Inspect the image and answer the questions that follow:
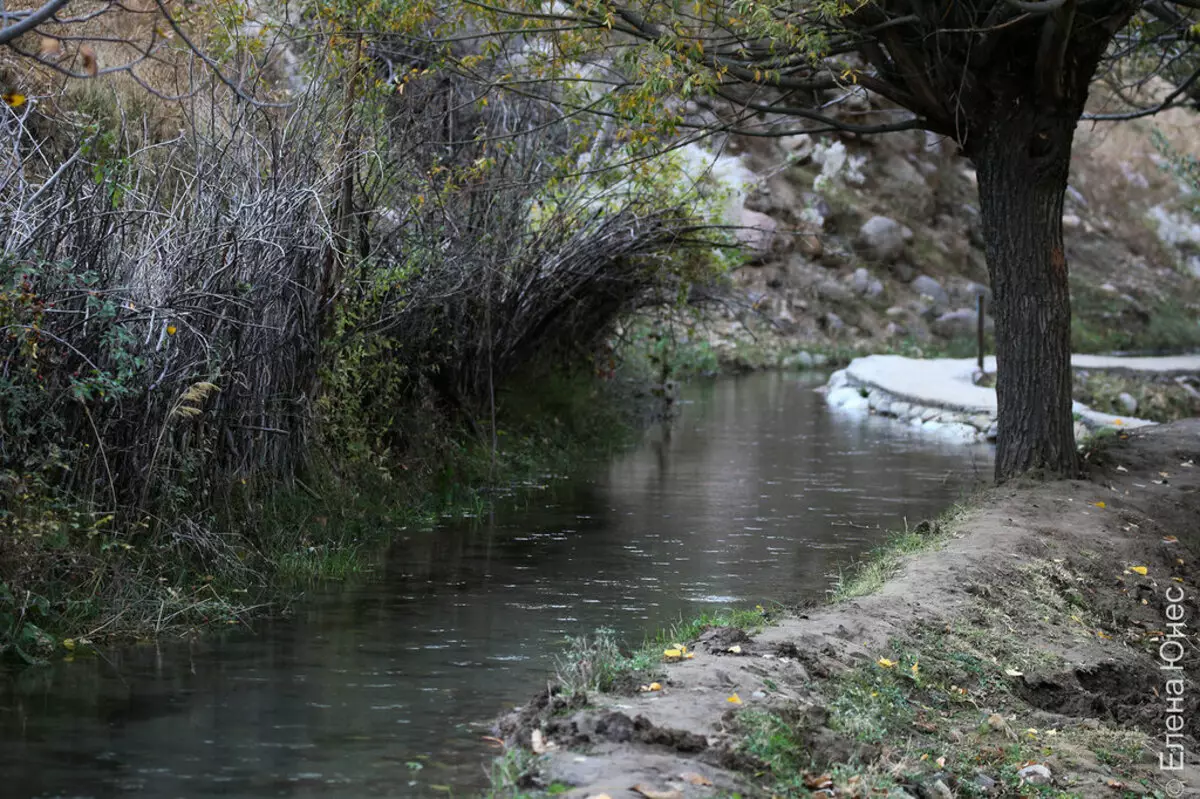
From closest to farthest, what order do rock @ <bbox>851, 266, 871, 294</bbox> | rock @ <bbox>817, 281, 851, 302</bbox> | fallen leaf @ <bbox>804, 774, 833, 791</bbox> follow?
fallen leaf @ <bbox>804, 774, 833, 791</bbox>, rock @ <bbox>817, 281, 851, 302</bbox>, rock @ <bbox>851, 266, 871, 294</bbox>

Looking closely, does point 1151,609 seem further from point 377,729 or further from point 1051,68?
point 377,729

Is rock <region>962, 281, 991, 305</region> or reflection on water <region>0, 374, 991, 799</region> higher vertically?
rock <region>962, 281, 991, 305</region>

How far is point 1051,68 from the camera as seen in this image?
10.2m

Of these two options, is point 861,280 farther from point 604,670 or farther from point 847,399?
point 604,670

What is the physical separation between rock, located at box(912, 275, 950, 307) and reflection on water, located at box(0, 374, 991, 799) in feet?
75.2

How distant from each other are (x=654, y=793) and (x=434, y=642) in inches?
119

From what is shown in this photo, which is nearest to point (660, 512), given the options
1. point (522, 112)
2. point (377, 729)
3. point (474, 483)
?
point (474, 483)

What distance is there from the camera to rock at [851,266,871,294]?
36.0m

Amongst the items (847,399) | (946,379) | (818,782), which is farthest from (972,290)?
(818,782)

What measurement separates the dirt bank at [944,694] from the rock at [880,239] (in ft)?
90.9

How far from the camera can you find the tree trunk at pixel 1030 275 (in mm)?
10727

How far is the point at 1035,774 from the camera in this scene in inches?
207

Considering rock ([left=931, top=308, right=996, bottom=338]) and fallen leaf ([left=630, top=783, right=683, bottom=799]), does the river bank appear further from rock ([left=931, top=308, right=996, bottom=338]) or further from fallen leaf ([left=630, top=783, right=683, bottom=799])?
fallen leaf ([left=630, top=783, right=683, bottom=799])

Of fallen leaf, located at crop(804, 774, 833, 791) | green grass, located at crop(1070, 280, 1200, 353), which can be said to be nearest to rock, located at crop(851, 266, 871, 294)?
green grass, located at crop(1070, 280, 1200, 353)
